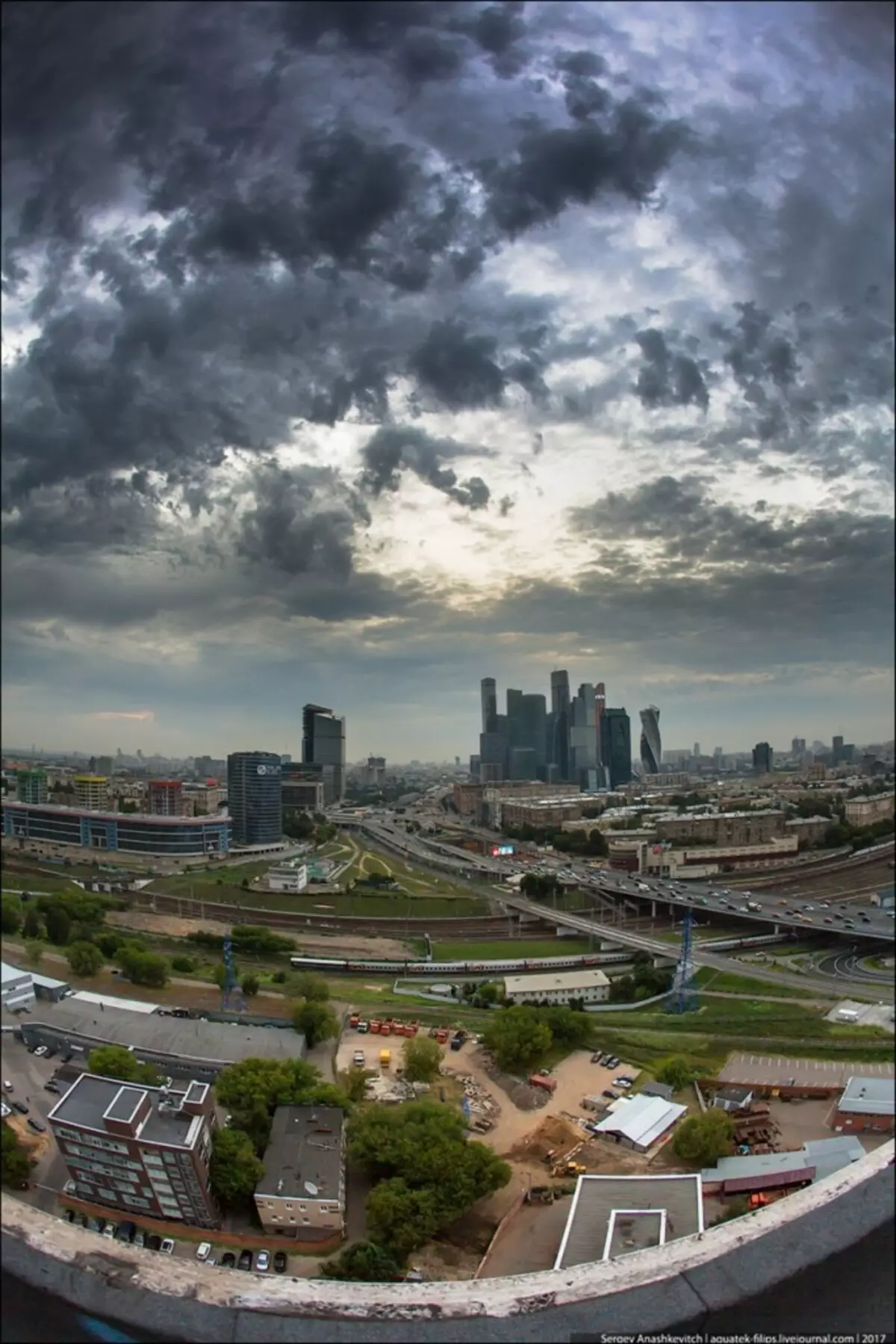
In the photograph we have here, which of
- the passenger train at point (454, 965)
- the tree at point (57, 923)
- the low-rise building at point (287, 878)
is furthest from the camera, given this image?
the tree at point (57, 923)

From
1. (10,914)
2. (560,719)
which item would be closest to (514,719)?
(560,719)

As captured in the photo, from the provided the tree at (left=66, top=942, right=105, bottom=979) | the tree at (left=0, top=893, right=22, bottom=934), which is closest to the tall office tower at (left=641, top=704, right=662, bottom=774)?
the tree at (left=66, top=942, right=105, bottom=979)

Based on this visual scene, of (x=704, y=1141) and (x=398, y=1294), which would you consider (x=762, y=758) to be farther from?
(x=398, y=1294)

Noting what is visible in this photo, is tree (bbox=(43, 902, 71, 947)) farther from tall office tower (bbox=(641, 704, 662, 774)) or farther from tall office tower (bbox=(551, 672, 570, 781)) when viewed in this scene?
tall office tower (bbox=(641, 704, 662, 774))

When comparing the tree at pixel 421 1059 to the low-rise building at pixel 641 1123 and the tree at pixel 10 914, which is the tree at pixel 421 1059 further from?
the tree at pixel 10 914

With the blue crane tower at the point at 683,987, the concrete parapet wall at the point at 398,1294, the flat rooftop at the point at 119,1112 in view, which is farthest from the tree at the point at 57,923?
the blue crane tower at the point at 683,987

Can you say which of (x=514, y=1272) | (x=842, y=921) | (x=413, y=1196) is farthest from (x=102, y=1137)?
(x=842, y=921)

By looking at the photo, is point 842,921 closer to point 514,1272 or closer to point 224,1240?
point 514,1272
